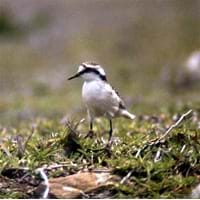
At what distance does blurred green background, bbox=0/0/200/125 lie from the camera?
1375 cm

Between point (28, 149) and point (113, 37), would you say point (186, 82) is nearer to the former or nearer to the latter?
point (113, 37)

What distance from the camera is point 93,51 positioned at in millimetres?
19406

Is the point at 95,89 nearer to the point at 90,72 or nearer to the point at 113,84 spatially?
the point at 90,72

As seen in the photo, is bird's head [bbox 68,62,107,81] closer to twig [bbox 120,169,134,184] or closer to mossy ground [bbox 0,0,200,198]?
mossy ground [bbox 0,0,200,198]

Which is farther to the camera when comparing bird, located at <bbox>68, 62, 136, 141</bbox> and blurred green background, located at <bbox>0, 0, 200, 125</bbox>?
blurred green background, located at <bbox>0, 0, 200, 125</bbox>

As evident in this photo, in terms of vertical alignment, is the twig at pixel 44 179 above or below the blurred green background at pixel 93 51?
below

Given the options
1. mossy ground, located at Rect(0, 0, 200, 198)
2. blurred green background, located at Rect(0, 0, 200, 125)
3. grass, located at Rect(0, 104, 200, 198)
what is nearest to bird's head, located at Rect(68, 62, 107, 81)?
mossy ground, located at Rect(0, 0, 200, 198)

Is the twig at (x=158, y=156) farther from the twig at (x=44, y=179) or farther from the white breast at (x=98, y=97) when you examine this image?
the white breast at (x=98, y=97)

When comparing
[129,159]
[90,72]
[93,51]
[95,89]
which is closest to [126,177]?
[129,159]

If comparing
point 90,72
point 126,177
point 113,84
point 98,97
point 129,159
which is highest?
point 113,84

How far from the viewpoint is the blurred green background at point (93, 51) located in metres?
13.8

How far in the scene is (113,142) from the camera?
6.33 m

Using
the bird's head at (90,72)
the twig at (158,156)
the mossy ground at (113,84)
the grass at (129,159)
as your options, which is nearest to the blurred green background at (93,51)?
the mossy ground at (113,84)

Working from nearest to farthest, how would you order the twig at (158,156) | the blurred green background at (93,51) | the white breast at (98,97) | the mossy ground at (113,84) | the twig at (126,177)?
the twig at (126,177) < the mossy ground at (113,84) < the twig at (158,156) < the white breast at (98,97) < the blurred green background at (93,51)
